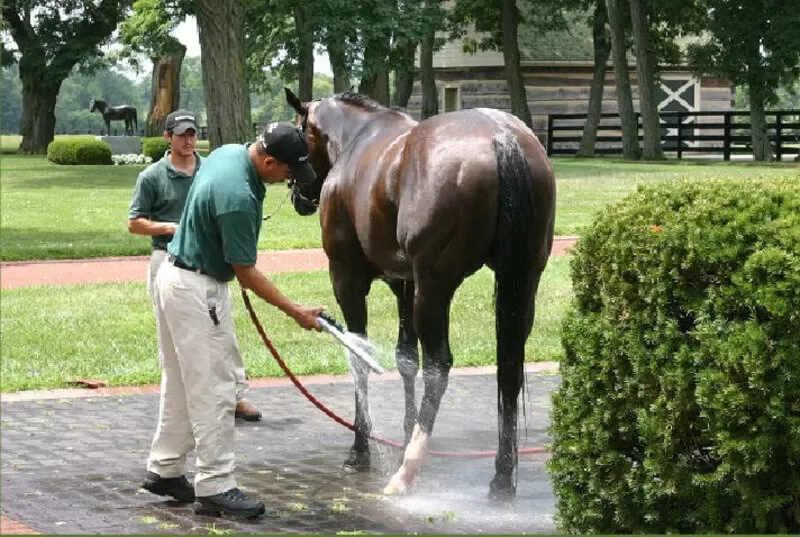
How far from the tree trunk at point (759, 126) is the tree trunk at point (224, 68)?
51.5ft

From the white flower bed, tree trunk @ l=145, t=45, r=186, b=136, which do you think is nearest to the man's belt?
the white flower bed

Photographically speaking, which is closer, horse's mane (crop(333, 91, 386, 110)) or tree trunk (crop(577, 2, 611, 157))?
horse's mane (crop(333, 91, 386, 110))

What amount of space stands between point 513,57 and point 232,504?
38887 millimetres

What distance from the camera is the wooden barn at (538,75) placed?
50.4 meters

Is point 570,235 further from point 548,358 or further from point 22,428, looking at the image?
point 22,428

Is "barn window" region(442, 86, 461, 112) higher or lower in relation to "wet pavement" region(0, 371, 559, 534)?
higher

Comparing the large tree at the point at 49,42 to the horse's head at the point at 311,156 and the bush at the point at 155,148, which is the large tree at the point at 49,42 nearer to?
the bush at the point at 155,148

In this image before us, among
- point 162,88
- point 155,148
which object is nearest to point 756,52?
point 155,148

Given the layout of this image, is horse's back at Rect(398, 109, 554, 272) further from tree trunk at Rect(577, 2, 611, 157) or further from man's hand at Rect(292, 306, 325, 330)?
tree trunk at Rect(577, 2, 611, 157)

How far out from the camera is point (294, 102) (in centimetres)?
891

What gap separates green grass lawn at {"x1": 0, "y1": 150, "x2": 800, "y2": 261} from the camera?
20.1 m

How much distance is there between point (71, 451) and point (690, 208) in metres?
4.29

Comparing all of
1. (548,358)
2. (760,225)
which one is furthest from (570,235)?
(760,225)

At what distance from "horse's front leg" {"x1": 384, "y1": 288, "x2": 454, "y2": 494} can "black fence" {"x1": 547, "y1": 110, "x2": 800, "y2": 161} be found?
34.7 meters
